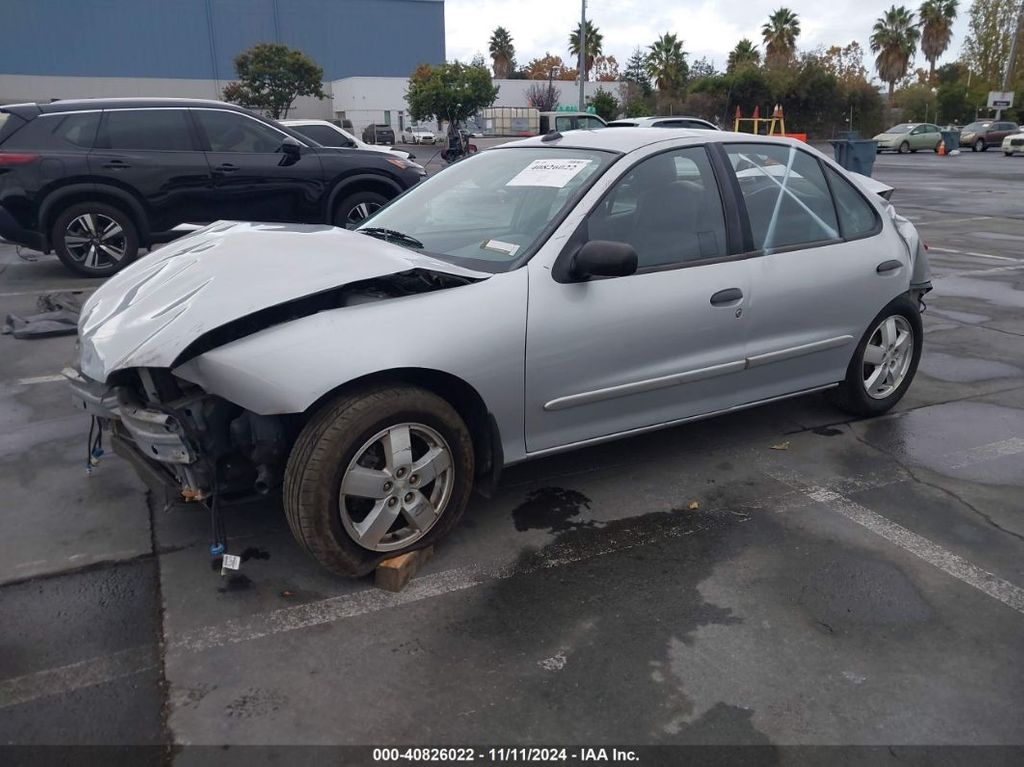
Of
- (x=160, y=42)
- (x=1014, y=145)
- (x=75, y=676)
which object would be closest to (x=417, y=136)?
(x=160, y=42)

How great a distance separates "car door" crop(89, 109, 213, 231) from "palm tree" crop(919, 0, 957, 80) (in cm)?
7841

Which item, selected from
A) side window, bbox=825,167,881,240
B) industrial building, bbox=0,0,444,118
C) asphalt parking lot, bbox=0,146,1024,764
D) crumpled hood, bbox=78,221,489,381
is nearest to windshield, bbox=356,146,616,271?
crumpled hood, bbox=78,221,489,381

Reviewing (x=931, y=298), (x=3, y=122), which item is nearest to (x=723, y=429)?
(x=931, y=298)

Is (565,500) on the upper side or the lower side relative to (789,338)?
lower

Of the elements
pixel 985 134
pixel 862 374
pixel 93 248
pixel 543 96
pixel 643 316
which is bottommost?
pixel 862 374

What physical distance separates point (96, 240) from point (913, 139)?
138ft

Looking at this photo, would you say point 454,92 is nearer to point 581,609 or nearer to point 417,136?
point 417,136

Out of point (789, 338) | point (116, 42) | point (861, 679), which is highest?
point (116, 42)

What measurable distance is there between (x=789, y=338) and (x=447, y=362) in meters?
2.02

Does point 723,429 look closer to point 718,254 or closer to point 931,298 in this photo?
point 718,254

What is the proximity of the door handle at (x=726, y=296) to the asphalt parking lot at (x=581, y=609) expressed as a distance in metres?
0.91

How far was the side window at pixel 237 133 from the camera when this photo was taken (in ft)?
30.1

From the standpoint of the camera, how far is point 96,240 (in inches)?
349

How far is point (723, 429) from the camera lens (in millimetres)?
4836
